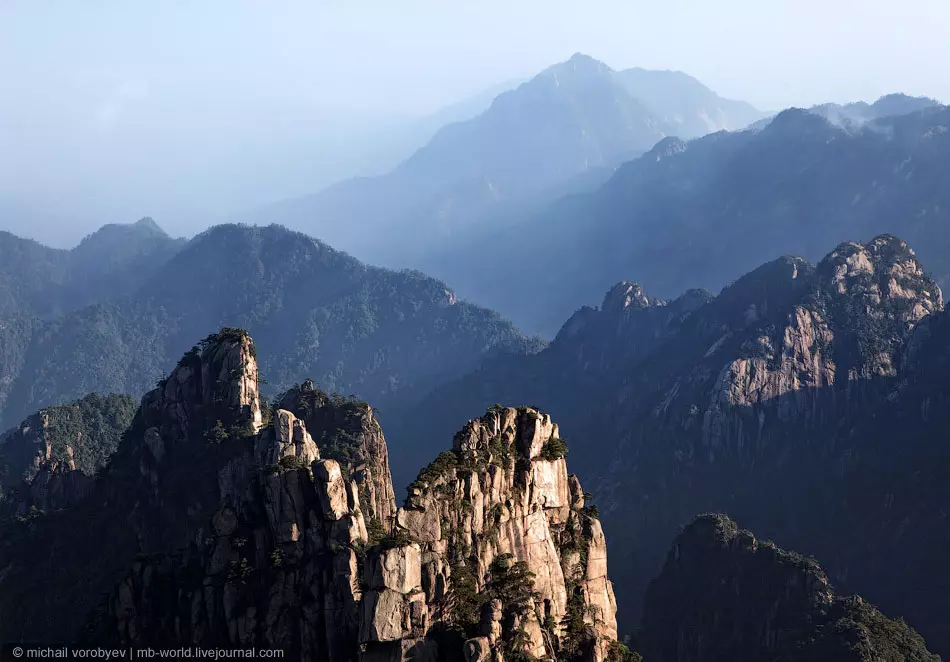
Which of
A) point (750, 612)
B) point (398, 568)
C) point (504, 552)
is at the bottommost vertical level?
point (398, 568)

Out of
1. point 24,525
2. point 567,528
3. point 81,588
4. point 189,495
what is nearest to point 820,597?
point 567,528

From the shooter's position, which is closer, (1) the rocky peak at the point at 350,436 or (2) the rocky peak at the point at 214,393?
(2) the rocky peak at the point at 214,393

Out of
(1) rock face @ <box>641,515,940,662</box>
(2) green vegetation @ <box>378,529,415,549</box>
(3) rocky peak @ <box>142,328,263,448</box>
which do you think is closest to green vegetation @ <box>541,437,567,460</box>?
(2) green vegetation @ <box>378,529,415,549</box>

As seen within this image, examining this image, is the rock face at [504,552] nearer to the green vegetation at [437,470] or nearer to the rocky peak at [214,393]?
the green vegetation at [437,470]

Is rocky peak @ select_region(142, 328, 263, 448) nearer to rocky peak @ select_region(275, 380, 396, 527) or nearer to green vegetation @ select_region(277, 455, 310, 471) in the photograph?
rocky peak @ select_region(275, 380, 396, 527)

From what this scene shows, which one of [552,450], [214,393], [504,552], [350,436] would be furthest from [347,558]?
[350,436]

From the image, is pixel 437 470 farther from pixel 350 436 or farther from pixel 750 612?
pixel 750 612

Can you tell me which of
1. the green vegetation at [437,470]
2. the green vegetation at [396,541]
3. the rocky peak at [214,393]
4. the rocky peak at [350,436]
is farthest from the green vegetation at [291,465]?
the rocky peak at [214,393]

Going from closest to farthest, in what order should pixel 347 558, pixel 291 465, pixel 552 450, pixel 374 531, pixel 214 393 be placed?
pixel 347 558 < pixel 374 531 < pixel 552 450 < pixel 291 465 < pixel 214 393
